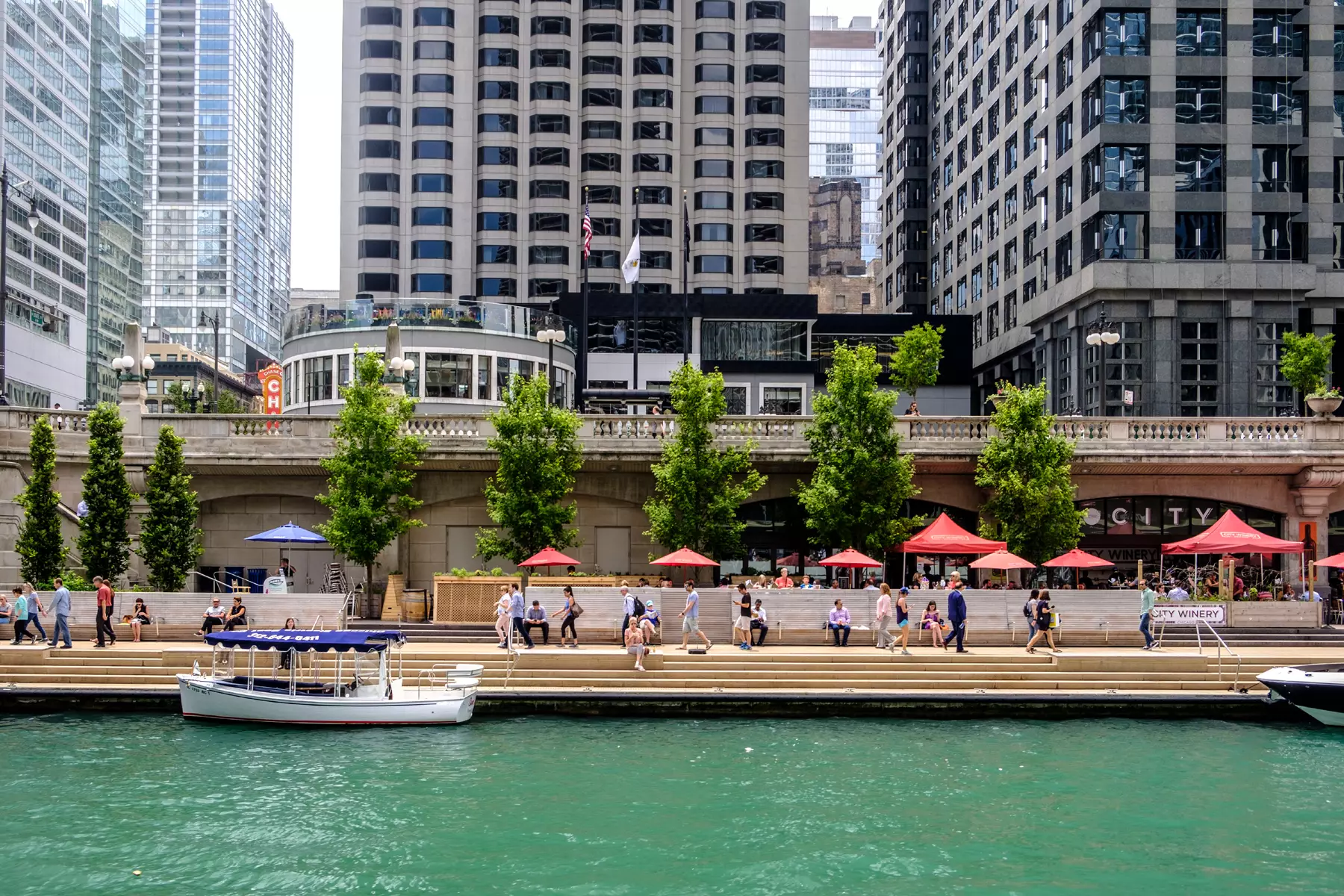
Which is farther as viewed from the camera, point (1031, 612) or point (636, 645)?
point (1031, 612)

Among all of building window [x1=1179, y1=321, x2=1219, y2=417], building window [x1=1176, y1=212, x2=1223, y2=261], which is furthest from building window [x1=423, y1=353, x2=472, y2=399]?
building window [x1=1176, y1=212, x2=1223, y2=261]

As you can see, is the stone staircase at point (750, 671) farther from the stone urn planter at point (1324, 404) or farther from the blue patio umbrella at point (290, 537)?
the stone urn planter at point (1324, 404)

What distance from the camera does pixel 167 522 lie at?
128 ft

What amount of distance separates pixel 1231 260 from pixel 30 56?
9622 cm

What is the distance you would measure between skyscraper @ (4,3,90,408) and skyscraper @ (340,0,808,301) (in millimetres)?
26748

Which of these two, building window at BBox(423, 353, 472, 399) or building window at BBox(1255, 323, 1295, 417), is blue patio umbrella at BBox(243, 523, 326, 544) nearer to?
building window at BBox(423, 353, 472, 399)

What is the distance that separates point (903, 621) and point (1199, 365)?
133 ft

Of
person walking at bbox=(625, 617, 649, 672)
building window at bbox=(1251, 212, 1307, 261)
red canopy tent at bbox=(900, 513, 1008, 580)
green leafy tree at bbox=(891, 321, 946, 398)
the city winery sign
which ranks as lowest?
person walking at bbox=(625, 617, 649, 672)

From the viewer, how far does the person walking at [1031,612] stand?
1373 inches

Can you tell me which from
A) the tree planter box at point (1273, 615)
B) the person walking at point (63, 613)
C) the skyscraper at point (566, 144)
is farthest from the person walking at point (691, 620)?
the skyscraper at point (566, 144)

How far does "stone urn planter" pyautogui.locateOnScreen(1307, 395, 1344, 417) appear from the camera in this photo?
4462 cm

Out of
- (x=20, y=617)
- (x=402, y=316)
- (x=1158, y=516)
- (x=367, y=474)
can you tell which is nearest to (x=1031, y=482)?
(x=1158, y=516)

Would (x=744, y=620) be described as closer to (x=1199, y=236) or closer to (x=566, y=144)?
(x=1199, y=236)

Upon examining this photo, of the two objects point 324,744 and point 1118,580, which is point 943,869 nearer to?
point 324,744
